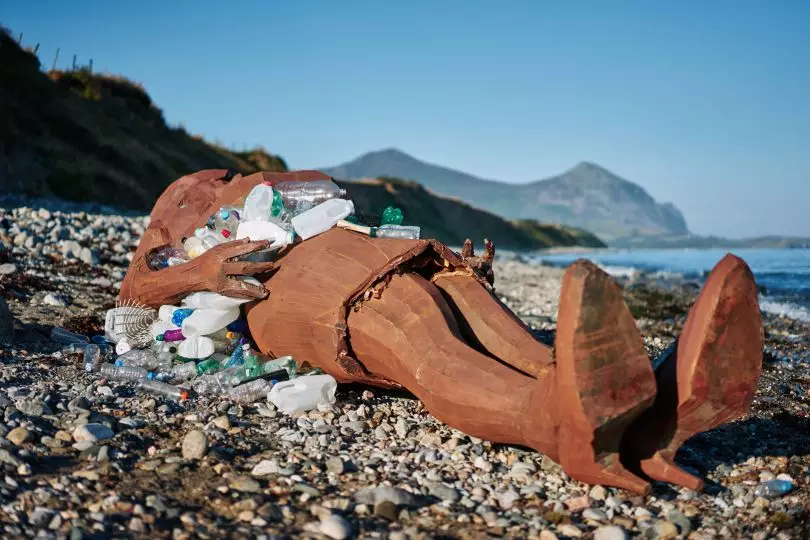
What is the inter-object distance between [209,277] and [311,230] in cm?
83

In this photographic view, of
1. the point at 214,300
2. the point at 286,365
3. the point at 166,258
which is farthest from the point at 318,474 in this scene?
the point at 166,258

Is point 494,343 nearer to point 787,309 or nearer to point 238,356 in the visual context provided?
point 238,356

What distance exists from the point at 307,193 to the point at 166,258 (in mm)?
1448

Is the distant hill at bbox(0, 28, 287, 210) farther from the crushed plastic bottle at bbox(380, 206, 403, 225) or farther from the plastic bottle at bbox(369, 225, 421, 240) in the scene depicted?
the plastic bottle at bbox(369, 225, 421, 240)

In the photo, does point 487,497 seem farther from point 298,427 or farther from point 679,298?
point 679,298

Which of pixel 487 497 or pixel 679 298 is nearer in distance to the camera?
pixel 487 497

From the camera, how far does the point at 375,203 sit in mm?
56062

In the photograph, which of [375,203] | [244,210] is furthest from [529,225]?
[244,210]

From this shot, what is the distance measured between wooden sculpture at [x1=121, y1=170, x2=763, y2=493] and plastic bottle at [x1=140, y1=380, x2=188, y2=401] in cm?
69

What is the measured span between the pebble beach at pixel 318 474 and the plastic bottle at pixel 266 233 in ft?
3.91

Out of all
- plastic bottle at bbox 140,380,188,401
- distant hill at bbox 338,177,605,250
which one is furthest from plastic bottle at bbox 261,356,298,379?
distant hill at bbox 338,177,605,250

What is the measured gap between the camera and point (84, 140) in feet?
93.7

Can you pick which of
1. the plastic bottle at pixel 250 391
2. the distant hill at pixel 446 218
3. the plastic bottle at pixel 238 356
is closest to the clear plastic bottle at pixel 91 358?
the plastic bottle at pixel 238 356

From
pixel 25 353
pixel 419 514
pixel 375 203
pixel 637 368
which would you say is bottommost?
pixel 419 514
